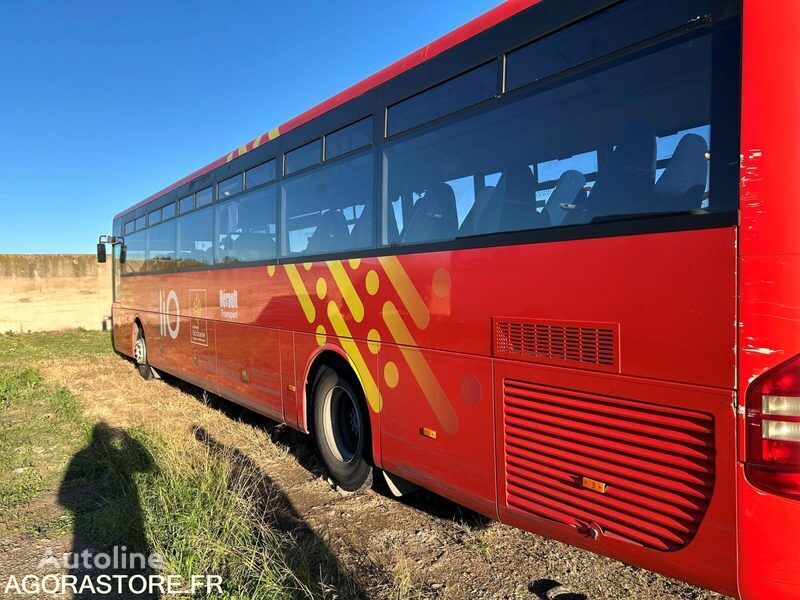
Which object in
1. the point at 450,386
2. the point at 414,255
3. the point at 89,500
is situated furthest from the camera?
the point at 89,500

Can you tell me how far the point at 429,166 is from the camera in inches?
137

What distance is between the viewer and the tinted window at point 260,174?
17.6ft

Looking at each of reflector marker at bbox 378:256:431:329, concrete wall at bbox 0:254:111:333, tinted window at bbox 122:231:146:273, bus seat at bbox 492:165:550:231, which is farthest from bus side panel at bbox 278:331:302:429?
concrete wall at bbox 0:254:111:333

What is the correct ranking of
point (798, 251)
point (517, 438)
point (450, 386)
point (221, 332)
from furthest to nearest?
point (221, 332) → point (450, 386) → point (517, 438) → point (798, 251)

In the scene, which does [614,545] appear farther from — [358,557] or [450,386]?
[358,557]

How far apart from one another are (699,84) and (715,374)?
1171 millimetres

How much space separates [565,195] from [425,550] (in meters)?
2.36

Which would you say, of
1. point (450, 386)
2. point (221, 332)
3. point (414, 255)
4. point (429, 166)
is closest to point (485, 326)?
point (450, 386)

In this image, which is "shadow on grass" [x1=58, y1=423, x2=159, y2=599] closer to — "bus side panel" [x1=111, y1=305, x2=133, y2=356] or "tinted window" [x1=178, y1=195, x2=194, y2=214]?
"tinted window" [x1=178, y1=195, x2=194, y2=214]

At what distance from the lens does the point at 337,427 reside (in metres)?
4.68

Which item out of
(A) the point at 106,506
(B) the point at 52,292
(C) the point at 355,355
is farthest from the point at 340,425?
(B) the point at 52,292

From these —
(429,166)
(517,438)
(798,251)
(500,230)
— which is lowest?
(517,438)

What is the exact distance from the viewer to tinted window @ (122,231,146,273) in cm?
976

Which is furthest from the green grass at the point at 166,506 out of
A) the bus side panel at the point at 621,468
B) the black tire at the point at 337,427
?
the bus side panel at the point at 621,468
